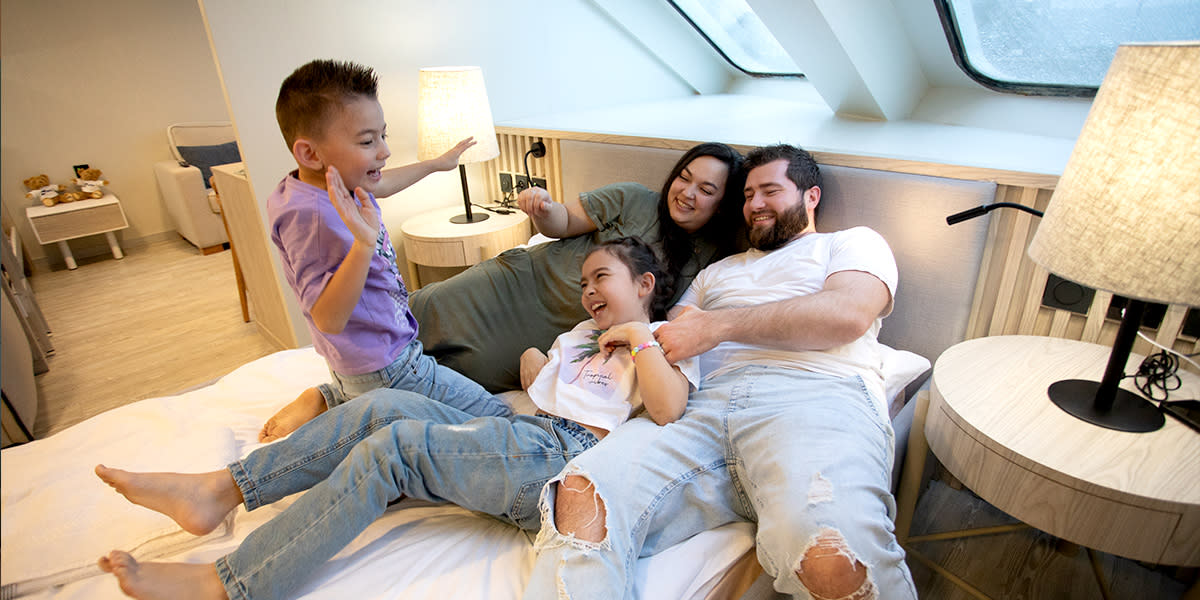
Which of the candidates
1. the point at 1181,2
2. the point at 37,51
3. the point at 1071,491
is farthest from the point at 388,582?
the point at 37,51

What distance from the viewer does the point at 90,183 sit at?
334 cm

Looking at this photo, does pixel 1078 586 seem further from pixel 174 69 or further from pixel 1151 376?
pixel 174 69

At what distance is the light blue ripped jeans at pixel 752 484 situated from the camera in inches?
39.4

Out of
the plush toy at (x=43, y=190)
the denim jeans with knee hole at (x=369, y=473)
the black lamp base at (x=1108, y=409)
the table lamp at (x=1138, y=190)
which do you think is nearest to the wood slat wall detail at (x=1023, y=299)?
the black lamp base at (x=1108, y=409)

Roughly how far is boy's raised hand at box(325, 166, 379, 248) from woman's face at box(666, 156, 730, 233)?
925 mm

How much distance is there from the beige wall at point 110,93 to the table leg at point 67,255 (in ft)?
0.25

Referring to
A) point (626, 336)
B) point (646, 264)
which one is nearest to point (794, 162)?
point (646, 264)

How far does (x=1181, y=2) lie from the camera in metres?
1.72

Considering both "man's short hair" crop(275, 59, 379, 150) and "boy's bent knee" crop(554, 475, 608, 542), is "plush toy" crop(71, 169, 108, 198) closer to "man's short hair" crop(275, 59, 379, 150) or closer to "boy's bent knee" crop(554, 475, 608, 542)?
"man's short hair" crop(275, 59, 379, 150)

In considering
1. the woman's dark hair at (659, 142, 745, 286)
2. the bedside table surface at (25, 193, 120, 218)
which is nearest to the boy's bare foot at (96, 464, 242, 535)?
the woman's dark hair at (659, 142, 745, 286)

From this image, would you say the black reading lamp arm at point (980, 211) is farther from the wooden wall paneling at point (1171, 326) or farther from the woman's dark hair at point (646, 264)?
the woman's dark hair at point (646, 264)

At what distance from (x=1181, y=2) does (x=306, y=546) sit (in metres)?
2.68

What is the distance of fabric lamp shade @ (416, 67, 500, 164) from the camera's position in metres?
2.21

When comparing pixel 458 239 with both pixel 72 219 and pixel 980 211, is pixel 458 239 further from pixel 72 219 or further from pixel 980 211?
pixel 72 219
